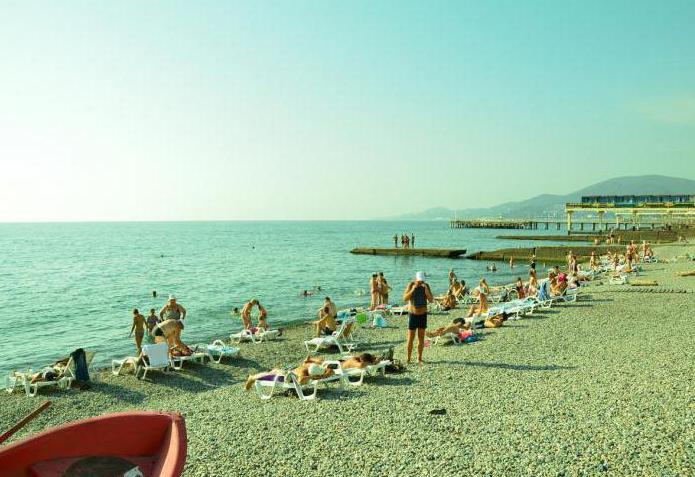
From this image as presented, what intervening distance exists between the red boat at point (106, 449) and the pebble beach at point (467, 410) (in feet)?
2.56

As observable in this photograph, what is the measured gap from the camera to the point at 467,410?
279 inches

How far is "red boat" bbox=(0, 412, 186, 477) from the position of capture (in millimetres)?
4855

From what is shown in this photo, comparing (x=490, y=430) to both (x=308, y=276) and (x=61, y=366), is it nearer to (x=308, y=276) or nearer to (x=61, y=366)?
(x=61, y=366)

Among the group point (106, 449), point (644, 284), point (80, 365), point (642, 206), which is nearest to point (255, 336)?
point (80, 365)

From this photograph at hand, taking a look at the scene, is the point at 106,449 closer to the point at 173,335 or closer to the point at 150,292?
the point at 173,335

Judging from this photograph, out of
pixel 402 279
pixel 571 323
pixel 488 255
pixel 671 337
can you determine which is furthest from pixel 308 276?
pixel 671 337

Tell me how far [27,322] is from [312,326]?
574 inches

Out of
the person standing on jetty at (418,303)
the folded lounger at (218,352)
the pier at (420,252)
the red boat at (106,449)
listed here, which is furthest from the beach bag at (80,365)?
the pier at (420,252)

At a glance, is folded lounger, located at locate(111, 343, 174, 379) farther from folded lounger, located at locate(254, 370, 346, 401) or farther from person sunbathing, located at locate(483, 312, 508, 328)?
person sunbathing, located at locate(483, 312, 508, 328)

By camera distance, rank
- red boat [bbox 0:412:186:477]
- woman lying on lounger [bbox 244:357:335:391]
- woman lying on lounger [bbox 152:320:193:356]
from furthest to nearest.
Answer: woman lying on lounger [bbox 152:320:193:356], woman lying on lounger [bbox 244:357:335:391], red boat [bbox 0:412:186:477]

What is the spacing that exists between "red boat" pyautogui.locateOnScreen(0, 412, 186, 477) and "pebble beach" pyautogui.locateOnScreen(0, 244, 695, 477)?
780mm

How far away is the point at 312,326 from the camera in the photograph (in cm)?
1872

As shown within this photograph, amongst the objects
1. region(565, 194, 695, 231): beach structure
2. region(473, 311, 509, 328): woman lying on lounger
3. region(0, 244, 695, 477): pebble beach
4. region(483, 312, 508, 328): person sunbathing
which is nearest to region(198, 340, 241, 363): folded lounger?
region(0, 244, 695, 477): pebble beach

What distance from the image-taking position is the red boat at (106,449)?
4855mm
